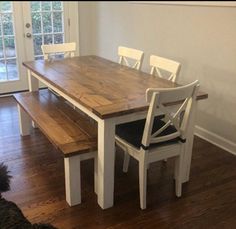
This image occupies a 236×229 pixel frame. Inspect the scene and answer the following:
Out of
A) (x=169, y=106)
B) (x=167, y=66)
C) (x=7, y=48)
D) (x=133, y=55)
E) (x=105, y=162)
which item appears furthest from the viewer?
(x=7, y=48)

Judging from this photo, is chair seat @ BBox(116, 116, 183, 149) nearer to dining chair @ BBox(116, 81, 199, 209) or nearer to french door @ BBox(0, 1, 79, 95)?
dining chair @ BBox(116, 81, 199, 209)

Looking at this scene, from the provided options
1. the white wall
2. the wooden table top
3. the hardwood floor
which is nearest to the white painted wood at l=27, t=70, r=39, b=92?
the wooden table top

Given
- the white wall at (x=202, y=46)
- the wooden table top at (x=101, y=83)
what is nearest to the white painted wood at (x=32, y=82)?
the wooden table top at (x=101, y=83)

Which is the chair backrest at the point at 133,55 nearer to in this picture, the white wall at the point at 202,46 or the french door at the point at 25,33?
the white wall at the point at 202,46

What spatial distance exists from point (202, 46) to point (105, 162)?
1650mm

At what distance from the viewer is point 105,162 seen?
1995mm

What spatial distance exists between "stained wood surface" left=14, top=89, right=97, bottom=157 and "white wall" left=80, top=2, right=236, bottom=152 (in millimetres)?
874

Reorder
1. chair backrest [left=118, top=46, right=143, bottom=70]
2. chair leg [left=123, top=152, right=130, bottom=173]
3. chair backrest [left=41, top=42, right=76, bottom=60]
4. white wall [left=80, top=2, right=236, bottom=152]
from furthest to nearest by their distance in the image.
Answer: chair backrest [left=41, top=42, right=76, bottom=60] < chair backrest [left=118, top=46, right=143, bottom=70] < white wall [left=80, top=2, right=236, bottom=152] < chair leg [left=123, top=152, right=130, bottom=173]

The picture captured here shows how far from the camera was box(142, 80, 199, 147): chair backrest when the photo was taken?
1.83 metres

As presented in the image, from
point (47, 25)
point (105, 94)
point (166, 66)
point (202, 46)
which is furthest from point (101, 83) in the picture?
point (47, 25)

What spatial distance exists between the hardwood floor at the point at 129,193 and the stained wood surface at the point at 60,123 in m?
0.42

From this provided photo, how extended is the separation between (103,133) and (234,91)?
1455mm

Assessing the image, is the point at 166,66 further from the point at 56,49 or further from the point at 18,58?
the point at 18,58

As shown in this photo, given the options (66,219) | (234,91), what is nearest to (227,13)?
(234,91)
